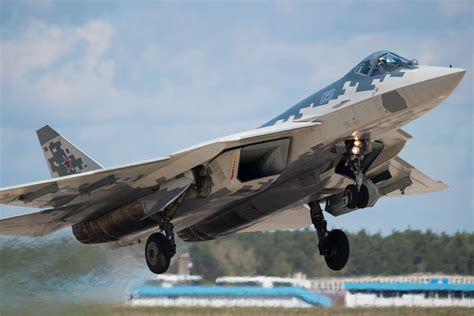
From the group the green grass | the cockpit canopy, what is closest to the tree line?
the green grass

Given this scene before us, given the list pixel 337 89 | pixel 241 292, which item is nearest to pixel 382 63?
pixel 337 89

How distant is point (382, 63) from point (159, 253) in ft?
17.1

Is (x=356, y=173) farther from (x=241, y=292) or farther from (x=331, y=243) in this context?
(x=241, y=292)

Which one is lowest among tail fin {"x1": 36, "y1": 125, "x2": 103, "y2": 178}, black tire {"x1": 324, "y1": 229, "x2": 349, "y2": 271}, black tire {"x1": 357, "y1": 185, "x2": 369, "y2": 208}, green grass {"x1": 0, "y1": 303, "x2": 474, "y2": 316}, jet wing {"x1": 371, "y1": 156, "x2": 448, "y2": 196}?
green grass {"x1": 0, "y1": 303, "x2": 474, "y2": 316}

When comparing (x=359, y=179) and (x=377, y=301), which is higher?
(x=359, y=179)

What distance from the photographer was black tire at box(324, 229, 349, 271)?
2011 centimetres

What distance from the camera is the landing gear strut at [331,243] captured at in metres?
20.1

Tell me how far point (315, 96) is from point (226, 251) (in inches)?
400

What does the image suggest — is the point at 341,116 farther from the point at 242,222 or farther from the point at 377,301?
the point at 377,301

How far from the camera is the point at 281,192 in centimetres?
1927

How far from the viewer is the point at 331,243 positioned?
66.9ft

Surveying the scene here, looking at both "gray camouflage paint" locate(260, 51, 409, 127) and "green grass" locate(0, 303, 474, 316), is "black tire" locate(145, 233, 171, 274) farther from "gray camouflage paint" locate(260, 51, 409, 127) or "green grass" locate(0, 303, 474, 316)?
"gray camouflage paint" locate(260, 51, 409, 127)

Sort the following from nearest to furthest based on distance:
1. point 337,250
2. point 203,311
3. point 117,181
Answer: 1. point 117,181
2. point 337,250
3. point 203,311

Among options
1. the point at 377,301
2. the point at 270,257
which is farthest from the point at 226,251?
the point at 377,301
